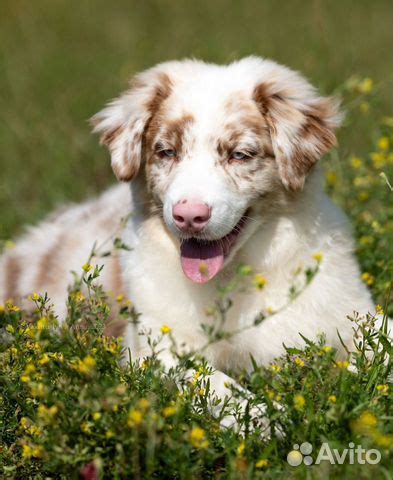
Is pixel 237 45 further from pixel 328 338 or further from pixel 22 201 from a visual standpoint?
pixel 328 338

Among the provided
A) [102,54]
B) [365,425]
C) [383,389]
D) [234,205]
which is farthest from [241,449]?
[102,54]

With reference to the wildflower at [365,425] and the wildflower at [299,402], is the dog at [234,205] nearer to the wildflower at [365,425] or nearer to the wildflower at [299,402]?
the wildflower at [299,402]

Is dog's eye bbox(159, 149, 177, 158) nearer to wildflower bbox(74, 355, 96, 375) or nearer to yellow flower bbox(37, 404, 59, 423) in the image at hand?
wildflower bbox(74, 355, 96, 375)

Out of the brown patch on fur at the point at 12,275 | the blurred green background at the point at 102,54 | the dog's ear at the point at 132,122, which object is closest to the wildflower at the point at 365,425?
the dog's ear at the point at 132,122

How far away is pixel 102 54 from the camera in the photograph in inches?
337

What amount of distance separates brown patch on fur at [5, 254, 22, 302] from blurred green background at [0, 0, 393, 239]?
1.51ft

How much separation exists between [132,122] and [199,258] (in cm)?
76

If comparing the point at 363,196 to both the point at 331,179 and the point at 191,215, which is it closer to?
the point at 331,179

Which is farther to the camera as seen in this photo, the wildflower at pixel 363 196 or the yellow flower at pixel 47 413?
the wildflower at pixel 363 196

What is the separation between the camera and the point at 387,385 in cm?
282

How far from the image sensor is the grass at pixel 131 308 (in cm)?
239

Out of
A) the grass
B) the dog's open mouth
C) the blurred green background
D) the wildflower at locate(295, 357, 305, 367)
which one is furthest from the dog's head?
the blurred green background

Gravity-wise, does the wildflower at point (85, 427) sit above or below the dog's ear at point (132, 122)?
below

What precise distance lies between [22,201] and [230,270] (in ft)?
9.11
